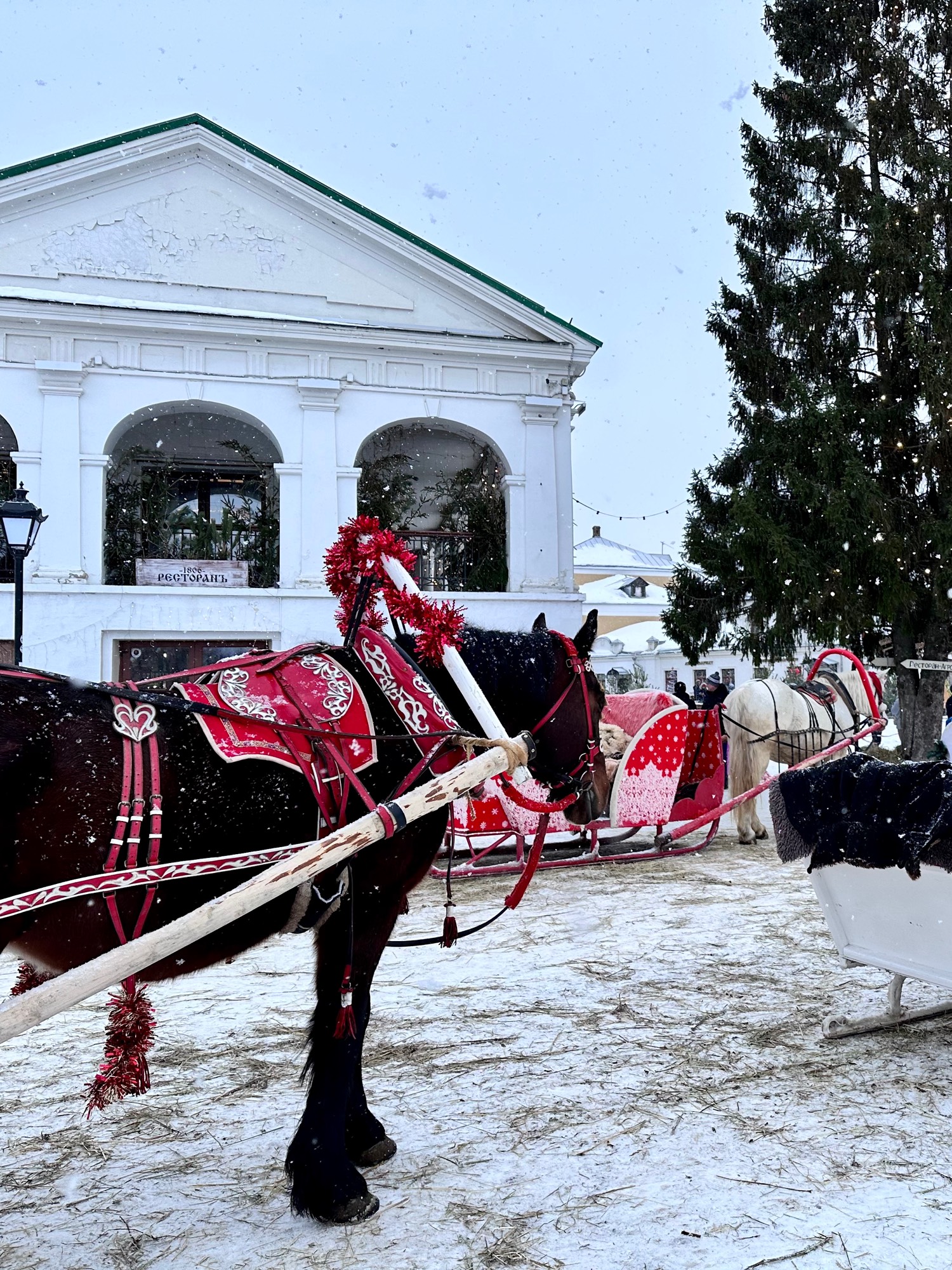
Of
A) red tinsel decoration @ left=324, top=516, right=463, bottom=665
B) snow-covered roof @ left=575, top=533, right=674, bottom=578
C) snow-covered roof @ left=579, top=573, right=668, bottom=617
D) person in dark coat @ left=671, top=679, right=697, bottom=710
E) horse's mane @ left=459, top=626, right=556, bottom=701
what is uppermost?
snow-covered roof @ left=575, top=533, right=674, bottom=578

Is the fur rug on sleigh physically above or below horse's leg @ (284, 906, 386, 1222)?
above

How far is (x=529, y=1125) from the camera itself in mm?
2982

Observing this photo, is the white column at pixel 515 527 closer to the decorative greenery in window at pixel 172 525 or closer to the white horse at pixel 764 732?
the decorative greenery in window at pixel 172 525

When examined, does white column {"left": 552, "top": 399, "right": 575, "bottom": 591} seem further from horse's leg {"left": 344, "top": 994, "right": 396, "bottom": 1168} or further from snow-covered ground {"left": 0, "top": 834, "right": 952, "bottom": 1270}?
horse's leg {"left": 344, "top": 994, "right": 396, "bottom": 1168}

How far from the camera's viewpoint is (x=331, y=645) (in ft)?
9.17

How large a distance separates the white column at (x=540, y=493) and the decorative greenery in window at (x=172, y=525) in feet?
14.5

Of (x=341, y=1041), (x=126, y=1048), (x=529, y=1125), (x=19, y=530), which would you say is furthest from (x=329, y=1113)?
(x=19, y=530)

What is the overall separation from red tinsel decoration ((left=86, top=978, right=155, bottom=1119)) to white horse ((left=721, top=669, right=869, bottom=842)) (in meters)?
7.82

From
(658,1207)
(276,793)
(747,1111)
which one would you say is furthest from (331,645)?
(747,1111)

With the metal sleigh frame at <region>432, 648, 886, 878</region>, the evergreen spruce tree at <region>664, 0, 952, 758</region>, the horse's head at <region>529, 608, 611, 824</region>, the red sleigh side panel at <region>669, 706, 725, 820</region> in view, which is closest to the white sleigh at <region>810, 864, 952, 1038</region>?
the horse's head at <region>529, 608, 611, 824</region>

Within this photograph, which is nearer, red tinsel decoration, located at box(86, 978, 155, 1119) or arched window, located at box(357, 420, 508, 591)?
red tinsel decoration, located at box(86, 978, 155, 1119)

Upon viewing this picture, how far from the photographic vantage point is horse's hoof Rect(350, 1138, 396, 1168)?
2750 mm

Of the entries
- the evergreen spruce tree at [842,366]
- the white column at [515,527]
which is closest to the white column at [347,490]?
the white column at [515,527]

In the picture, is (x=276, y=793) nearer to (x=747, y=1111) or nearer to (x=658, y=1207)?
(x=658, y=1207)
